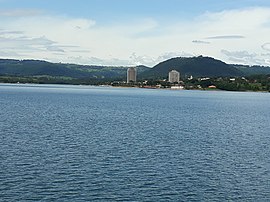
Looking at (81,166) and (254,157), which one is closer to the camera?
(81,166)

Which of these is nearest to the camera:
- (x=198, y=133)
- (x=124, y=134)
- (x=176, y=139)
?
(x=176, y=139)

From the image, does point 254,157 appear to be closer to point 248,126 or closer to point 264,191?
point 264,191

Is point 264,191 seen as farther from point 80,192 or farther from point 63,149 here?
point 63,149

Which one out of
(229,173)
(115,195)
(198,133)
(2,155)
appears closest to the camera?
(115,195)

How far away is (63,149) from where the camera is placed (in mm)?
41656

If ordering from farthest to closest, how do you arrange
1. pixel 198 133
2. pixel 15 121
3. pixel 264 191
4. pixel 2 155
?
pixel 15 121, pixel 198 133, pixel 2 155, pixel 264 191

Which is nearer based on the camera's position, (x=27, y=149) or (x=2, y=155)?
(x=2, y=155)

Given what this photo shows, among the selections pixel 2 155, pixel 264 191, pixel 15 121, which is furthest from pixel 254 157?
pixel 15 121

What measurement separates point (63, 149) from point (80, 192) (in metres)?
13.7

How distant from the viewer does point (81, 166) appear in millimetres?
34969

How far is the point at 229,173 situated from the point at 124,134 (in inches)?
848

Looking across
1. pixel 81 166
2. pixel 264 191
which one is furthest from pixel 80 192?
pixel 264 191

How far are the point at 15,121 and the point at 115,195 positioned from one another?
134 ft

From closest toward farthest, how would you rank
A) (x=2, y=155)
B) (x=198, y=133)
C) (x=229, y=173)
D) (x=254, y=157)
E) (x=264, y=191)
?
(x=264, y=191) → (x=229, y=173) → (x=2, y=155) → (x=254, y=157) → (x=198, y=133)
